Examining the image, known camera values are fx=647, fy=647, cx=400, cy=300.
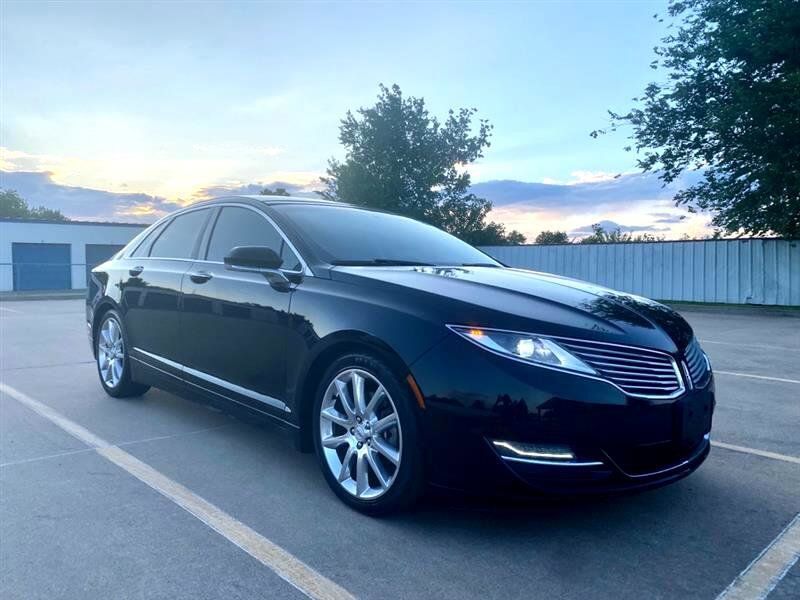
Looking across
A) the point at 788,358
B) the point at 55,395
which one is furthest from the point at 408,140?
the point at 55,395

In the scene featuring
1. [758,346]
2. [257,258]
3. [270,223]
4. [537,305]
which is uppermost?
[270,223]

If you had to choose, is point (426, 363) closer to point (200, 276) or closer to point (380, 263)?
point (380, 263)

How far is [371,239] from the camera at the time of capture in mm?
4234

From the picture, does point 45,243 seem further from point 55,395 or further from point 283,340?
point 283,340

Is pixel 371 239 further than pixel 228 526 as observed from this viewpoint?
Yes

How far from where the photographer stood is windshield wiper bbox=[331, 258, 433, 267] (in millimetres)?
3727

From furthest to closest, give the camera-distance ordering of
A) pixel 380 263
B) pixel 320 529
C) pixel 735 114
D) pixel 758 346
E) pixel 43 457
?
Result: pixel 735 114 < pixel 758 346 < pixel 43 457 < pixel 380 263 < pixel 320 529

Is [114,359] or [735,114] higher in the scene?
[735,114]

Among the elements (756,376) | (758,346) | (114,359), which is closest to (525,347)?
(114,359)

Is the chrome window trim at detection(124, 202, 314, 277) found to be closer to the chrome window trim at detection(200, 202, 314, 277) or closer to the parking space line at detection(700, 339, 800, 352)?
the chrome window trim at detection(200, 202, 314, 277)

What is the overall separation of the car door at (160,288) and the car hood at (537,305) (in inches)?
68.0

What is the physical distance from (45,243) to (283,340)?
33.7 meters

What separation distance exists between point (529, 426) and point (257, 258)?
1883 millimetres

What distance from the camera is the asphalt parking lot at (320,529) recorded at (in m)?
2.53
